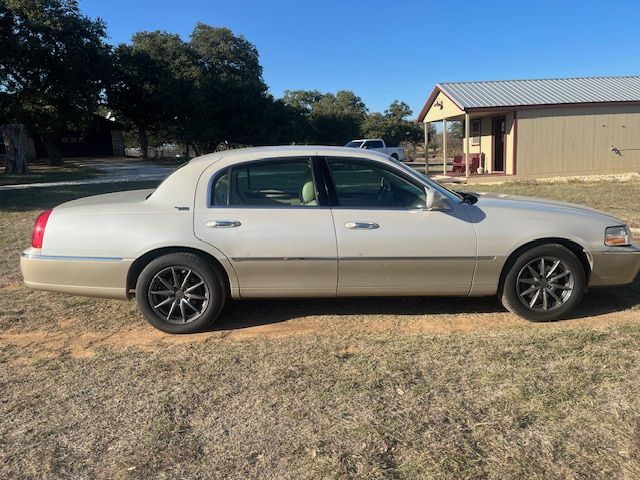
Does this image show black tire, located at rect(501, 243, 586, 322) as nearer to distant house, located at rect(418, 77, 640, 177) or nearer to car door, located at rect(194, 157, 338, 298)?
car door, located at rect(194, 157, 338, 298)

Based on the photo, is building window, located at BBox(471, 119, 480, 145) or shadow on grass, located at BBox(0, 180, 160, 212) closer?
shadow on grass, located at BBox(0, 180, 160, 212)

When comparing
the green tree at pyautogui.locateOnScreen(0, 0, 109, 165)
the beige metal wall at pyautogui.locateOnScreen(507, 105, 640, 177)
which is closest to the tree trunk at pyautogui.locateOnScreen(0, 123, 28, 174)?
the green tree at pyautogui.locateOnScreen(0, 0, 109, 165)

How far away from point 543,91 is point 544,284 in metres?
19.0

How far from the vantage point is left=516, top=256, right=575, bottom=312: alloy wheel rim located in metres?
4.46

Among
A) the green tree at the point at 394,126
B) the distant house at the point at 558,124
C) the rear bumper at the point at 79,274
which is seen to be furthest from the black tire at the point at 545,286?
the green tree at the point at 394,126

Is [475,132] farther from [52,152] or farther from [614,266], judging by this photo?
[52,152]

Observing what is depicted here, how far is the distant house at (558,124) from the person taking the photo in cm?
1983

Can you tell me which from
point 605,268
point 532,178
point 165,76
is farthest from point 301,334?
point 165,76

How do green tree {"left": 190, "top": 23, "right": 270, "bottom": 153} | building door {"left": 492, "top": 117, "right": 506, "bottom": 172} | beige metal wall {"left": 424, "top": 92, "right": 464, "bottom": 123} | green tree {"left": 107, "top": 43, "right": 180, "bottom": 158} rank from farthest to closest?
green tree {"left": 190, "top": 23, "right": 270, "bottom": 153}
green tree {"left": 107, "top": 43, "right": 180, "bottom": 158}
building door {"left": 492, "top": 117, "right": 506, "bottom": 172}
beige metal wall {"left": 424, "top": 92, "right": 464, "bottom": 123}

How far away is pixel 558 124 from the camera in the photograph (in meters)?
20.1

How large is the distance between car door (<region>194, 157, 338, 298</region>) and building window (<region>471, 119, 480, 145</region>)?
20.7 metres

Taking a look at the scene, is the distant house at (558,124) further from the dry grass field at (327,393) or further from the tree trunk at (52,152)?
the tree trunk at (52,152)

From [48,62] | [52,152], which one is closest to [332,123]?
[52,152]

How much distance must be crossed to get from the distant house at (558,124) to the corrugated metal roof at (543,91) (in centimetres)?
4
